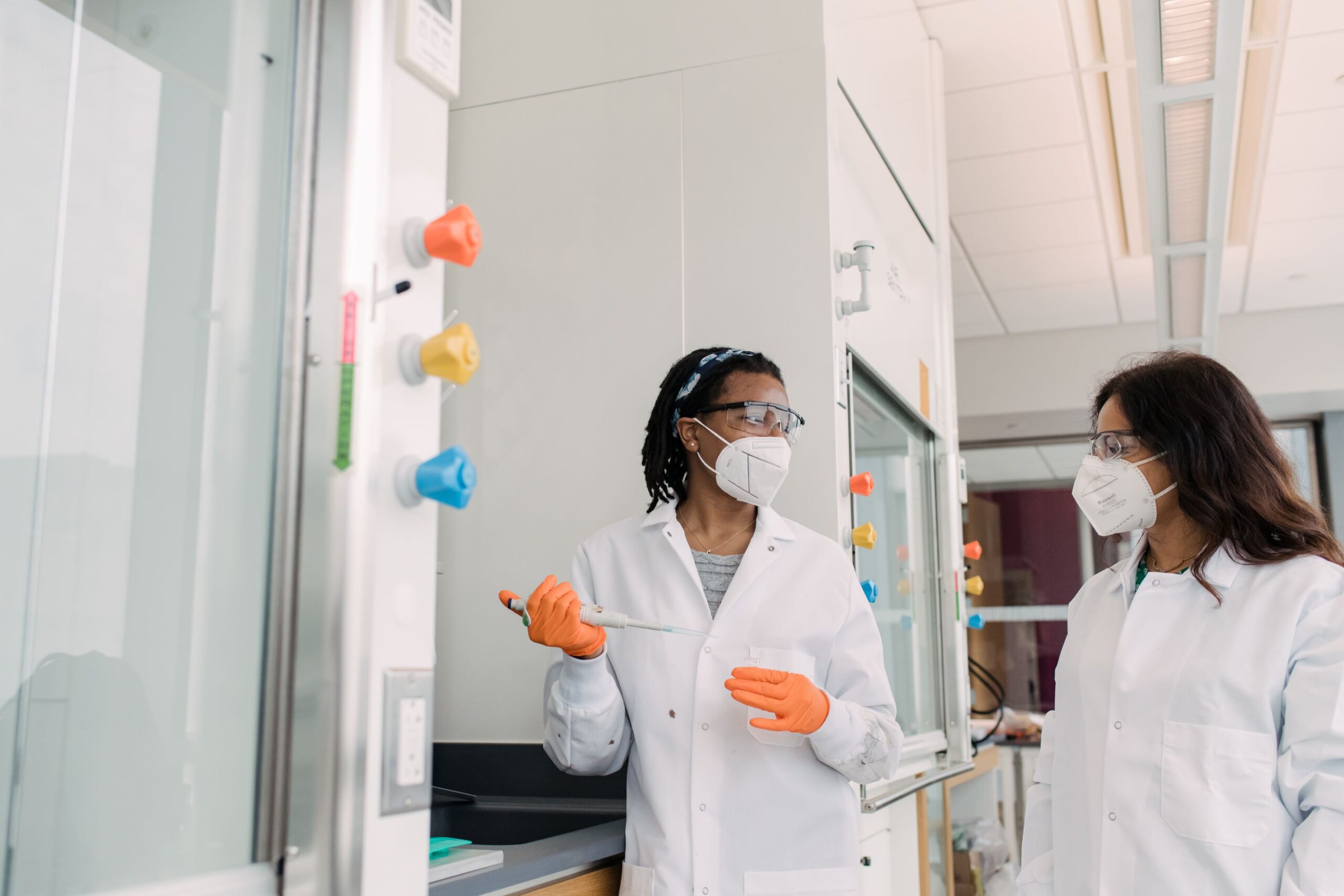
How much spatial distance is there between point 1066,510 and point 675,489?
5250 mm

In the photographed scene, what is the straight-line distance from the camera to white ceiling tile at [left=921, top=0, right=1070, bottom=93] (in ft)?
10.7

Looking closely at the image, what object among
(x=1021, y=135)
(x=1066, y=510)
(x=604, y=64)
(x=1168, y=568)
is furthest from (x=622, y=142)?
(x=1066, y=510)

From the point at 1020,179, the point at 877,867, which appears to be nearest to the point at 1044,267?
the point at 1020,179

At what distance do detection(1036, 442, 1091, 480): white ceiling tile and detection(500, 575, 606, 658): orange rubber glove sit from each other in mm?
5601

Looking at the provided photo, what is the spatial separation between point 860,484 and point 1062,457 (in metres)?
4.93

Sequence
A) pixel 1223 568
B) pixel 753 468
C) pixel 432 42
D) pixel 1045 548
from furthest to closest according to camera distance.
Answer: pixel 1045 548
pixel 753 468
pixel 1223 568
pixel 432 42

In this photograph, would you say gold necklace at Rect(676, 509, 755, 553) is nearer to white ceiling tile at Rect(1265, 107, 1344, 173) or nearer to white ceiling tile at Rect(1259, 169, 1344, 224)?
white ceiling tile at Rect(1265, 107, 1344, 173)

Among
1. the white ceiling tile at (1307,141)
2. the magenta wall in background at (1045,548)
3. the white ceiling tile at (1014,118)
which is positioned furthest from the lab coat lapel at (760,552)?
the magenta wall in background at (1045,548)

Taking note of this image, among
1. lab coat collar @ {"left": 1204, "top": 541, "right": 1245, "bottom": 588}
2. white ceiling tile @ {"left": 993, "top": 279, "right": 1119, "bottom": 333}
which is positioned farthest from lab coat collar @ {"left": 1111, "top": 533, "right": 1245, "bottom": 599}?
white ceiling tile @ {"left": 993, "top": 279, "right": 1119, "bottom": 333}

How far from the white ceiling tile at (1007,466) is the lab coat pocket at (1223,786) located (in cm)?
535

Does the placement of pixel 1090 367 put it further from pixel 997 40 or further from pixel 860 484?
pixel 860 484

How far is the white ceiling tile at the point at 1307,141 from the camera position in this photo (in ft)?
12.5

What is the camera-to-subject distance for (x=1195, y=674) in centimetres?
142

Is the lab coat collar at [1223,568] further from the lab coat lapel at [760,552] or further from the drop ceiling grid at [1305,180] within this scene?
the drop ceiling grid at [1305,180]
